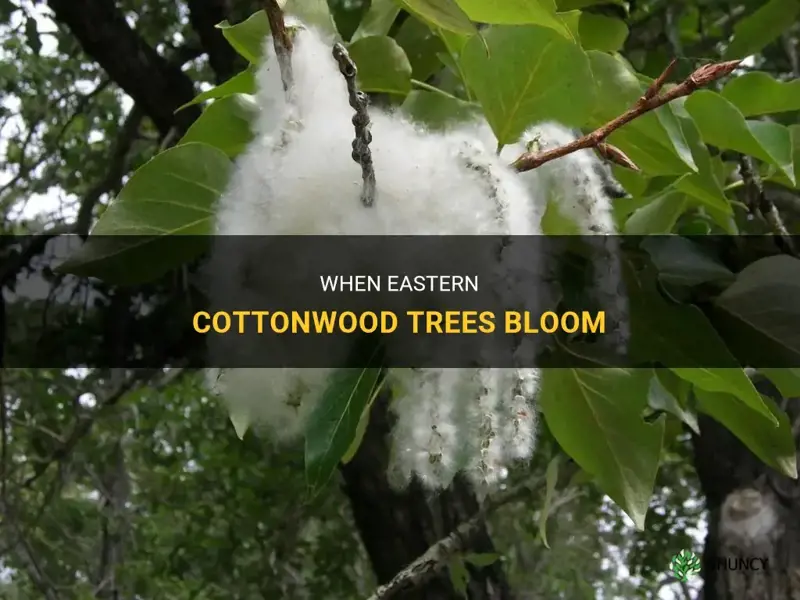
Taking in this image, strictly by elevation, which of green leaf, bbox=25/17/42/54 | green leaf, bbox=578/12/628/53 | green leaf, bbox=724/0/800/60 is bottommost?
green leaf, bbox=578/12/628/53

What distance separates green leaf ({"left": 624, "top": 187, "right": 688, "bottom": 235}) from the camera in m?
0.30

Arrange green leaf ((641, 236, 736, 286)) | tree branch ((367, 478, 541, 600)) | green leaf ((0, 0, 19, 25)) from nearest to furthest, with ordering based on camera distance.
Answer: green leaf ((641, 236, 736, 286))
tree branch ((367, 478, 541, 600))
green leaf ((0, 0, 19, 25))

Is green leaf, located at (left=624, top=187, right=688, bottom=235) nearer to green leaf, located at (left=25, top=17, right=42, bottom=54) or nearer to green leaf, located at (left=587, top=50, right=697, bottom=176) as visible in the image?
green leaf, located at (left=587, top=50, right=697, bottom=176)

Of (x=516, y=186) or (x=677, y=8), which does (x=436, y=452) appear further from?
(x=677, y=8)

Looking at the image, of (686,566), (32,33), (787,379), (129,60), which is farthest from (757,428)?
(32,33)

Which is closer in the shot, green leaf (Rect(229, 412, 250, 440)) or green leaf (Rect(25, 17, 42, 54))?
green leaf (Rect(229, 412, 250, 440))

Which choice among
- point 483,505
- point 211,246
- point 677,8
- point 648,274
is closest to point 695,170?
point 648,274

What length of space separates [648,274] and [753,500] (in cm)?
42

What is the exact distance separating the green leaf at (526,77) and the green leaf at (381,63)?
0.19ft

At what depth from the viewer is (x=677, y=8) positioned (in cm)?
62

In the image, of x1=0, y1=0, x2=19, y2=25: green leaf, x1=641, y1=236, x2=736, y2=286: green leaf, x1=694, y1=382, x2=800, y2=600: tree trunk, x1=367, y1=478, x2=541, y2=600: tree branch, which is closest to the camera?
x1=641, y1=236, x2=736, y2=286: green leaf

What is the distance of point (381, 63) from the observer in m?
0.29

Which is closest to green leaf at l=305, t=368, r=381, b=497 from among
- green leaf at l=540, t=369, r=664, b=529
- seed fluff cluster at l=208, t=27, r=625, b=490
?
seed fluff cluster at l=208, t=27, r=625, b=490

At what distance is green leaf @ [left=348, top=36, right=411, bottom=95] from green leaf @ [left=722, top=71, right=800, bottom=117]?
134 mm
